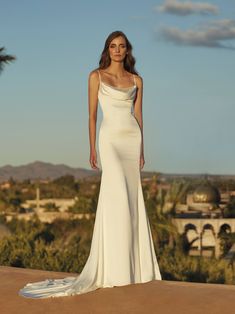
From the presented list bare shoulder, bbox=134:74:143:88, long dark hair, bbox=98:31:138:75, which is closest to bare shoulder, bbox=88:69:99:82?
long dark hair, bbox=98:31:138:75

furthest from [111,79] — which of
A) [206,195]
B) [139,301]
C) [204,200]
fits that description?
[206,195]

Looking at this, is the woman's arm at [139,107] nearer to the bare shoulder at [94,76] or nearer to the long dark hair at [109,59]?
the long dark hair at [109,59]

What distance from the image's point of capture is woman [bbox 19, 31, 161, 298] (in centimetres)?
641

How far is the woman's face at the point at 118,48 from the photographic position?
6359 mm

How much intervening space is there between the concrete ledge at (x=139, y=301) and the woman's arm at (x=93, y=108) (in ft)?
3.91

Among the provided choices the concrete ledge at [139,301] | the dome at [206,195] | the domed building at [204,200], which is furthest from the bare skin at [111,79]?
the dome at [206,195]

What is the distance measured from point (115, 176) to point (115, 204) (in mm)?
249

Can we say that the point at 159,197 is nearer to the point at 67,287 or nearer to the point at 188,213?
the point at 188,213

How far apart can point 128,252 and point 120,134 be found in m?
1.06

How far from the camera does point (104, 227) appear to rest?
6441 mm

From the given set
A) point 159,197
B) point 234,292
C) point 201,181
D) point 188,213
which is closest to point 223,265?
point 234,292

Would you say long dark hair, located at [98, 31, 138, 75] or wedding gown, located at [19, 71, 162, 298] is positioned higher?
long dark hair, located at [98, 31, 138, 75]

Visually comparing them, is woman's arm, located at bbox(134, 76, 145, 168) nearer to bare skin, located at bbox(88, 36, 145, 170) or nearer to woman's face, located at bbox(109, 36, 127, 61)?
bare skin, located at bbox(88, 36, 145, 170)

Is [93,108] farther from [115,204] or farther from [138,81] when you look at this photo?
[115,204]
